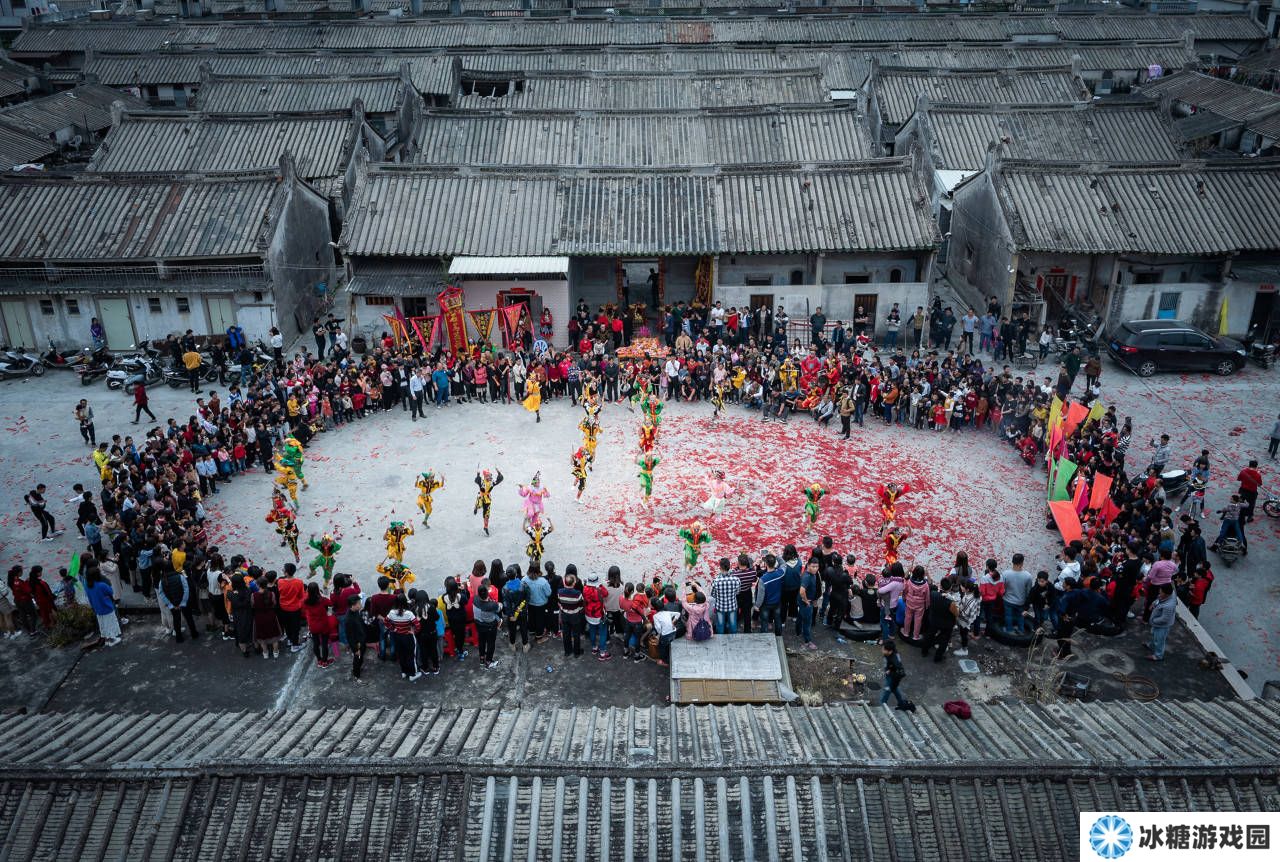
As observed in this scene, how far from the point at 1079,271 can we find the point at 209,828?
3214cm

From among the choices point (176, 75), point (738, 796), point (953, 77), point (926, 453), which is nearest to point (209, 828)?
point (738, 796)

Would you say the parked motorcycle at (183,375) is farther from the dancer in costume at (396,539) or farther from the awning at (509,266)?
the dancer in costume at (396,539)

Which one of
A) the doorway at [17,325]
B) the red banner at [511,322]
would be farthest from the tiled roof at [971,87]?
the doorway at [17,325]

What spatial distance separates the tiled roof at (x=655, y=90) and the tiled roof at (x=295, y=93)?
Answer: 358 cm

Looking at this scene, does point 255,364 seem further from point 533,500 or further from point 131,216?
point 533,500

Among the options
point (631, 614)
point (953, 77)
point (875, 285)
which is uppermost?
point (953, 77)

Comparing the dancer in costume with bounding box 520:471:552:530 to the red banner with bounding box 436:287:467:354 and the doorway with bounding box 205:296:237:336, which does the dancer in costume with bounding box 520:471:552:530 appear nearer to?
the red banner with bounding box 436:287:467:354

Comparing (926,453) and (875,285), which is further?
(875,285)

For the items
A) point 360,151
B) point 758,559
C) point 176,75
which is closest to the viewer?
point 758,559

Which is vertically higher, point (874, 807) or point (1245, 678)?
point (874, 807)

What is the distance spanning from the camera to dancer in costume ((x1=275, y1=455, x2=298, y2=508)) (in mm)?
22797

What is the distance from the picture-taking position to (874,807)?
9.05m

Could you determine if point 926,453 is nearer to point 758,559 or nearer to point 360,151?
point 758,559

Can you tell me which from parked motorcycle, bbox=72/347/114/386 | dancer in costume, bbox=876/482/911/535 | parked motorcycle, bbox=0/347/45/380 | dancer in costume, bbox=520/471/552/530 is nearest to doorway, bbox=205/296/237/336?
parked motorcycle, bbox=72/347/114/386
